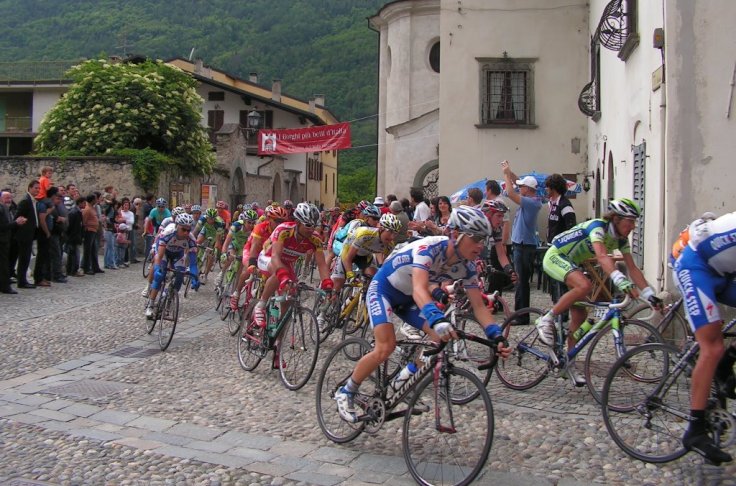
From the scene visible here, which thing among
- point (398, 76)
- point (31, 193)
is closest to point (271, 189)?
point (398, 76)

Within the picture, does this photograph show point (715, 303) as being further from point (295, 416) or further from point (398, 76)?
point (398, 76)

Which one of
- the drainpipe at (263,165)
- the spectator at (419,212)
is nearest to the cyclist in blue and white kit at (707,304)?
the spectator at (419,212)

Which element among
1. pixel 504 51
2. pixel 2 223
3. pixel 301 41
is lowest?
pixel 2 223

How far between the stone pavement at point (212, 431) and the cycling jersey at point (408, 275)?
3.24 feet

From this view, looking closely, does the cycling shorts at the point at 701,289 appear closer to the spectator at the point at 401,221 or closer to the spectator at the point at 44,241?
the spectator at the point at 401,221

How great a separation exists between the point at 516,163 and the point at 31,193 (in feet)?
39.5

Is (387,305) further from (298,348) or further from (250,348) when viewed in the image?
(250,348)

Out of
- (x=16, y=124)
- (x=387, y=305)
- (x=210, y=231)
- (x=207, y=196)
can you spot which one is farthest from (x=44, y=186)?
(x=16, y=124)

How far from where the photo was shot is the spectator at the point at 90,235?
762 inches

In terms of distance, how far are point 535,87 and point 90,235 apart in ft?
39.6

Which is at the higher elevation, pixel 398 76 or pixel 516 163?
pixel 398 76

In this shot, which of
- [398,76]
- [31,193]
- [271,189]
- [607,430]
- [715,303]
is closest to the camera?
[715,303]

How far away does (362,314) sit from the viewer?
32.1ft

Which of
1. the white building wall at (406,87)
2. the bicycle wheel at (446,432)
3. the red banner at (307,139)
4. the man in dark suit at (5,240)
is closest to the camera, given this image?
the bicycle wheel at (446,432)
